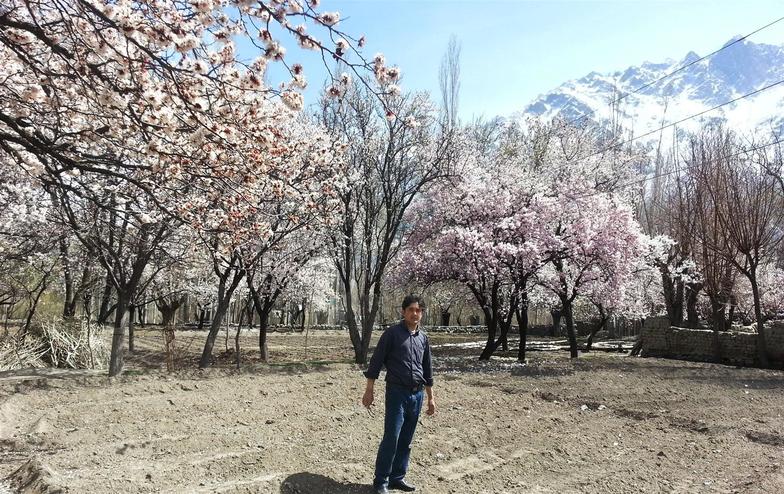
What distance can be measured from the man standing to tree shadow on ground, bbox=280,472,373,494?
212 millimetres

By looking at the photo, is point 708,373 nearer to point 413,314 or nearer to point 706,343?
point 706,343

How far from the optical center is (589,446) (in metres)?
5.93

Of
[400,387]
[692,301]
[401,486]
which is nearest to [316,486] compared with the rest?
[401,486]

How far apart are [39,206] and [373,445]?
948 centimetres

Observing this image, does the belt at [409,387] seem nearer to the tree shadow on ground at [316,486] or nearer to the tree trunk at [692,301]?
the tree shadow on ground at [316,486]

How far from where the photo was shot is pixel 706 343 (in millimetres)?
15828

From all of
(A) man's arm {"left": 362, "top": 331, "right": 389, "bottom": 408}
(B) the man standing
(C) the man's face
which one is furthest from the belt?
(C) the man's face

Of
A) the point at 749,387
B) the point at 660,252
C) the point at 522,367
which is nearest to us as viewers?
the point at 749,387

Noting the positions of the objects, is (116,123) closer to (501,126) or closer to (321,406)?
(321,406)

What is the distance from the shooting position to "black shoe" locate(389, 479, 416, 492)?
4.46 m

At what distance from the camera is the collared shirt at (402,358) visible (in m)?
4.36

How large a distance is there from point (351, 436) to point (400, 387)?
198 centimetres

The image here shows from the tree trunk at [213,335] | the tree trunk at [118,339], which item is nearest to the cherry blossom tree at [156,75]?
the tree trunk at [118,339]

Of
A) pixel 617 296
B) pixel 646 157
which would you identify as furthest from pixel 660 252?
pixel 646 157
